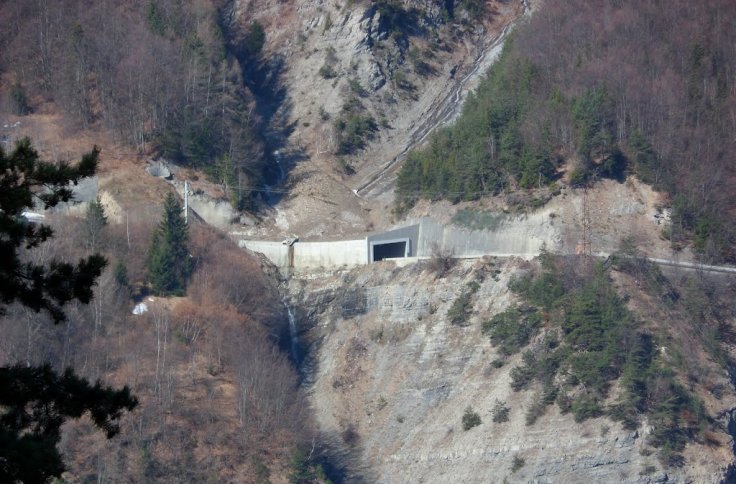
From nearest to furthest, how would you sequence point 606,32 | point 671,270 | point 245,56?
1. point 671,270
2. point 606,32
3. point 245,56

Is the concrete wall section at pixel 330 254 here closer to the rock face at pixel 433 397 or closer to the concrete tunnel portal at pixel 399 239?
the concrete tunnel portal at pixel 399 239

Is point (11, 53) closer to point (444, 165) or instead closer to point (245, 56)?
point (245, 56)

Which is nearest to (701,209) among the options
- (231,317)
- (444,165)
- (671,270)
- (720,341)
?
(671,270)

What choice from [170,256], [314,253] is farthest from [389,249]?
[170,256]

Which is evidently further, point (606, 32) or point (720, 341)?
point (606, 32)

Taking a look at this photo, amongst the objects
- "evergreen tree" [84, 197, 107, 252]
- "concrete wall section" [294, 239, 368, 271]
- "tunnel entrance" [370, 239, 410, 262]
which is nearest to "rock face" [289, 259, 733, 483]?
"concrete wall section" [294, 239, 368, 271]

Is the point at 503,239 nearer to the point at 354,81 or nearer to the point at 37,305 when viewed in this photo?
the point at 354,81

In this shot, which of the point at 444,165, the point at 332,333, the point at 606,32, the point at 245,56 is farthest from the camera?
the point at 245,56

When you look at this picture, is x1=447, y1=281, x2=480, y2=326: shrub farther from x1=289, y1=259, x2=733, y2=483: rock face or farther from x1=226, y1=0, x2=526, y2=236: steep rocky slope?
x1=226, y1=0, x2=526, y2=236: steep rocky slope
